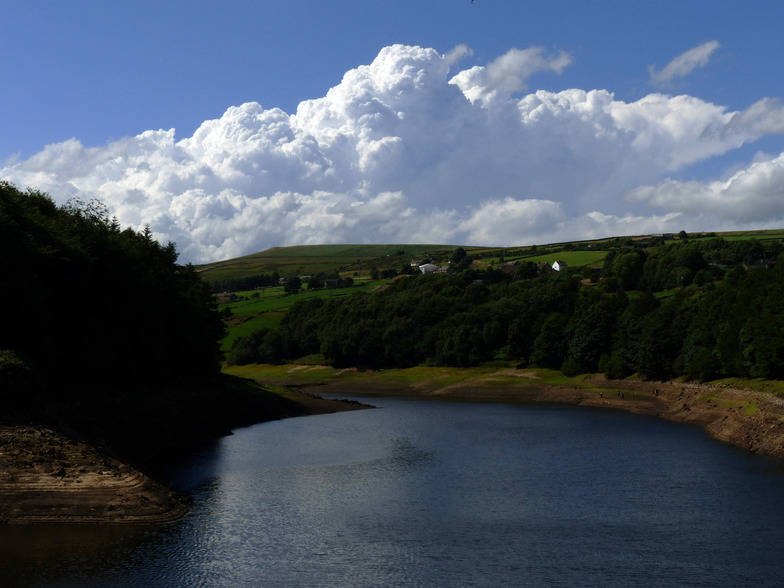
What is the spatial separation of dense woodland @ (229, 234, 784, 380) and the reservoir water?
92.6 ft

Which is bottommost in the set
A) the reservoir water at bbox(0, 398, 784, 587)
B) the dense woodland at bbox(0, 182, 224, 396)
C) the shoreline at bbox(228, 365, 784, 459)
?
the shoreline at bbox(228, 365, 784, 459)

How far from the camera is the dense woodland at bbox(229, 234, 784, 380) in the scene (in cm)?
9344

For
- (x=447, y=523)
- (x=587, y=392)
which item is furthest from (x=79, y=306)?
(x=587, y=392)

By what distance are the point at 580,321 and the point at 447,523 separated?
9066 cm

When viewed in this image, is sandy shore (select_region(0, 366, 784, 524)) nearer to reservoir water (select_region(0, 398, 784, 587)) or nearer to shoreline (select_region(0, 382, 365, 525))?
shoreline (select_region(0, 382, 365, 525))

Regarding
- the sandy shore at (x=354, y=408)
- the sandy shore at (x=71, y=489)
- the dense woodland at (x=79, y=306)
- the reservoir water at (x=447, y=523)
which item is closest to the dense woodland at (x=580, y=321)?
the sandy shore at (x=354, y=408)

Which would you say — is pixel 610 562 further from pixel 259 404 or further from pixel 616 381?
pixel 616 381

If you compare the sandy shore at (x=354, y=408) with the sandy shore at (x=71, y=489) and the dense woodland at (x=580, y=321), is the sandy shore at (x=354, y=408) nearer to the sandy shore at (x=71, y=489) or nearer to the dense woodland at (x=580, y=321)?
the sandy shore at (x=71, y=489)

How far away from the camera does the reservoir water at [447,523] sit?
33.3 metres

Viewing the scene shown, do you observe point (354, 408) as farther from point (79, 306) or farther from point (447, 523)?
point (447, 523)

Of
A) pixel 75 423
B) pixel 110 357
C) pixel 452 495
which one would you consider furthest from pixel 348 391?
pixel 452 495

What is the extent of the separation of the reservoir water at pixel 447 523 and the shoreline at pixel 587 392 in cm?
436

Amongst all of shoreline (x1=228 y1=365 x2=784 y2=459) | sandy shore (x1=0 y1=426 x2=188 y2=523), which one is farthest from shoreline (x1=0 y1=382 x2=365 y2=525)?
shoreline (x1=228 y1=365 x2=784 y2=459)

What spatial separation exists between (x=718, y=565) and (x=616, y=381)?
270 feet
